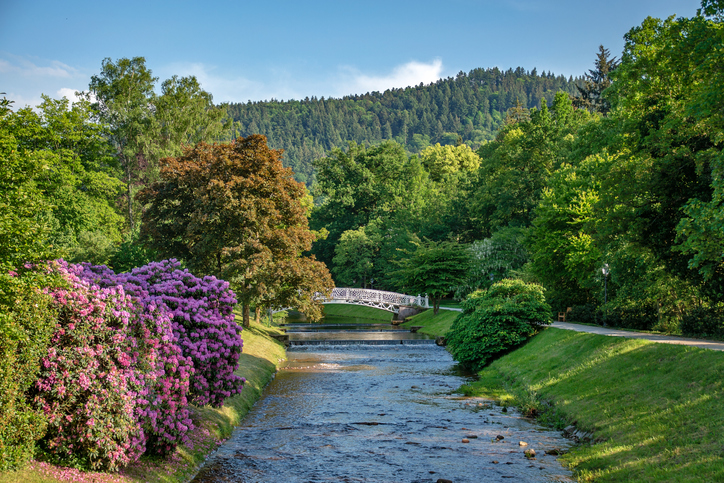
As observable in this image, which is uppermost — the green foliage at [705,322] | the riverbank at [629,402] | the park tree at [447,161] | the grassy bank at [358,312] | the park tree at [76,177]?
the park tree at [447,161]

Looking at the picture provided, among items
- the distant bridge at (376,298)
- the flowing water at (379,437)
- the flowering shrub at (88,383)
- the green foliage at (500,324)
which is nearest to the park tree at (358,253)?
the distant bridge at (376,298)

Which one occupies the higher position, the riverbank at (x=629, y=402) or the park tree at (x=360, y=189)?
the park tree at (x=360, y=189)

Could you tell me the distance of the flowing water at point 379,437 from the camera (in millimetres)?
11445

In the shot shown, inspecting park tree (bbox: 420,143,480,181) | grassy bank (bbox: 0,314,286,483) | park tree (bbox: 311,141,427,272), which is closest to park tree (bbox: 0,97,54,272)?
Answer: grassy bank (bbox: 0,314,286,483)

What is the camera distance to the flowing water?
11.4m

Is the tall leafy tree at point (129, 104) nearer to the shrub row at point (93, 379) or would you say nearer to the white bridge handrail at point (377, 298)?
the white bridge handrail at point (377, 298)

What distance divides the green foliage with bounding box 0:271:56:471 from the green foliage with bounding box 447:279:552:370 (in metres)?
20.6

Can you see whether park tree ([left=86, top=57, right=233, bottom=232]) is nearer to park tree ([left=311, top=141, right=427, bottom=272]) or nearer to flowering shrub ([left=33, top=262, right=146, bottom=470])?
park tree ([left=311, top=141, right=427, bottom=272])

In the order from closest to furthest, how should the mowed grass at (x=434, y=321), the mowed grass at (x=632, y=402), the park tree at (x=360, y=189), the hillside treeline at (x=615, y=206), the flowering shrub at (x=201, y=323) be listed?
the mowed grass at (x=632, y=402) < the flowering shrub at (x=201, y=323) < the hillside treeline at (x=615, y=206) < the mowed grass at (x=434, y=321) < the park tree at (x=360, y=189)

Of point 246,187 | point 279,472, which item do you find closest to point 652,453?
point 279,472

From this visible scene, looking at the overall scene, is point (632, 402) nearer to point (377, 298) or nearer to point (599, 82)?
point (377, 298)

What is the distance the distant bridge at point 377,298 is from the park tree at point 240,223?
68.8ft

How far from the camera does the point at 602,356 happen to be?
17.5m

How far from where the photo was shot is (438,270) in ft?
150
